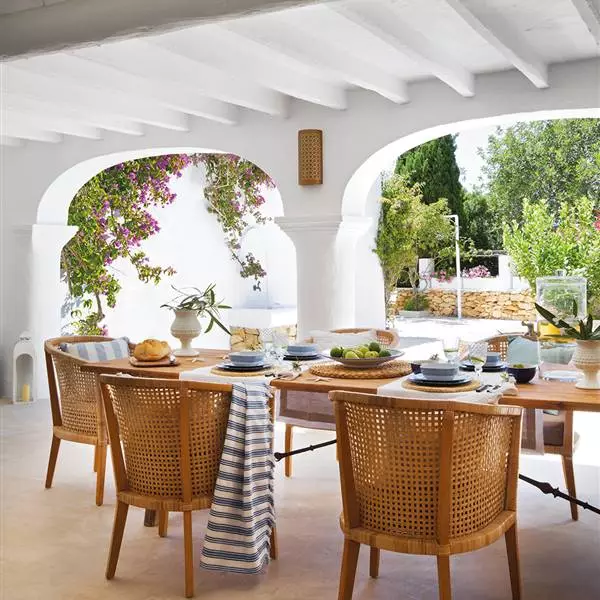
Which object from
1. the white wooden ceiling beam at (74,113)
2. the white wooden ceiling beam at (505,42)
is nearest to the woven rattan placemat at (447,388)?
the white wooden ceiling beam at (505,42)

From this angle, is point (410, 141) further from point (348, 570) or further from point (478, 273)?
point (478, 273)

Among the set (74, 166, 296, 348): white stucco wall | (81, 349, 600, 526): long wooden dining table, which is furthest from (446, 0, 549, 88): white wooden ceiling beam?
(74, 166, 296, 348): white stucco wall

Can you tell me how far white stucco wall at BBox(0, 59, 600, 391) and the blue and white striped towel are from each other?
257 centimetres

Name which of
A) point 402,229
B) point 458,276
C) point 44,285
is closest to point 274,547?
point 44,285

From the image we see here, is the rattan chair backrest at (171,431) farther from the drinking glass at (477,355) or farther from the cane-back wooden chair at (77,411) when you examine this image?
the drinking glass at (477,355)

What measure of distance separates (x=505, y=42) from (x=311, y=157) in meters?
1.82

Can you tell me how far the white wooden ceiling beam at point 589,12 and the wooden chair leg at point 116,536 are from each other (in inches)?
101

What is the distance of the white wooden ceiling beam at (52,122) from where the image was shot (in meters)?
5.16

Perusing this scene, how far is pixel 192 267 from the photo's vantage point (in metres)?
8.43

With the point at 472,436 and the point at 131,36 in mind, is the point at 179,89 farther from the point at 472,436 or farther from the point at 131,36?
the point at 472,436

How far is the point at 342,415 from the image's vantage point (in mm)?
2361

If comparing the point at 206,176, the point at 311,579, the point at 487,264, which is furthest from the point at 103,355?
the point at 487,264

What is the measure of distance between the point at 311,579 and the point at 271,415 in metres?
0.62

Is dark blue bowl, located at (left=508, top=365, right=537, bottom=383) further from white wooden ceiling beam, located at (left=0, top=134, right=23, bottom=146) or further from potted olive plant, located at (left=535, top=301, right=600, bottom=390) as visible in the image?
white wooden ceiling beam, located at (left=0, top=134, right=23, bottom=146)
